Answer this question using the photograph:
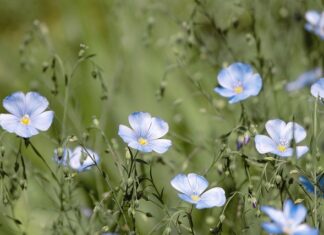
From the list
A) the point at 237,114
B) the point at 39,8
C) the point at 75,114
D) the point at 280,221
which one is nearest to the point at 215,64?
the point at 237,114

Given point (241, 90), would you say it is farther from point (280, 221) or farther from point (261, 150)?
point (280, 221)

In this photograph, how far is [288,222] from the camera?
1.33 metres

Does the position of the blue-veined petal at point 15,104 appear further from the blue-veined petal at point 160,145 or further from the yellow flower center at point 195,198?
the yellow flower center at point 195,198

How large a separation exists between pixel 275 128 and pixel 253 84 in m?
0.24

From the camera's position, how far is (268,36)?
2936 millimetres

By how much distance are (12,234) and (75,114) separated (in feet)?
1.63

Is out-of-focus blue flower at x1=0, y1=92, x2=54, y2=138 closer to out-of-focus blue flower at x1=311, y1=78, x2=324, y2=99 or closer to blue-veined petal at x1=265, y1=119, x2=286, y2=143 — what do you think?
blue-veined petal at x1=265, y1=119, x2=286, y2=143

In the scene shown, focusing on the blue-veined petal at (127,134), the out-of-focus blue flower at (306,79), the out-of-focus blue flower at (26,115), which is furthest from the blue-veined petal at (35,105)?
the out-of-focus blue flower at (306,79)

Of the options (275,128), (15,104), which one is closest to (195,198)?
(275,128)

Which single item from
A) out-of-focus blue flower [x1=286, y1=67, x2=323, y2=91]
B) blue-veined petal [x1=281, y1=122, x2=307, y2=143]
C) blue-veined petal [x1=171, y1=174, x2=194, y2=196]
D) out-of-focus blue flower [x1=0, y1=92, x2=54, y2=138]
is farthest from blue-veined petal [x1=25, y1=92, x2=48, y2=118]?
out-of-focus blue flower [x1=286, y1=67, x2=323, y2=91]

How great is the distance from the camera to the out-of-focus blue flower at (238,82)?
1.84 m

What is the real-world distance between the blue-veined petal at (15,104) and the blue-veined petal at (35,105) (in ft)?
0.04

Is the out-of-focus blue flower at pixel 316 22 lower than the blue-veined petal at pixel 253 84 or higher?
higher

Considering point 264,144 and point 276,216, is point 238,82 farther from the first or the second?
A: point 276,216
